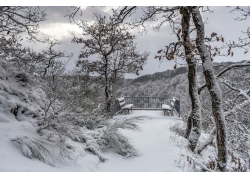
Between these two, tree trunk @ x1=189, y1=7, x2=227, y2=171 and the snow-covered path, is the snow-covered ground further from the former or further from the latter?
tree trunk @ x1=189, y1=7, x2=227, y2=171

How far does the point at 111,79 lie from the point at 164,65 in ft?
17.0

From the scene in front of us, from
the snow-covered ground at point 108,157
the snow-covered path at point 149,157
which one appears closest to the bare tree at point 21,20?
the snow-covered ground at point 108,157

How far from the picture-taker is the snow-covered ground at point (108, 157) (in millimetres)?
3174

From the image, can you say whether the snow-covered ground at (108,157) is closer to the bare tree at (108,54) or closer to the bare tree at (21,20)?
the bare tree at (21,20)

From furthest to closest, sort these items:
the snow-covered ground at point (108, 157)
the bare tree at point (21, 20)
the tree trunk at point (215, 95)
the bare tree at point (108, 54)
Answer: the bare tree at point (108, 54) → the bare tree at point (21, 20) → the tree trunk at point (215, 95) → the snow-covered ground at point (108, 157)

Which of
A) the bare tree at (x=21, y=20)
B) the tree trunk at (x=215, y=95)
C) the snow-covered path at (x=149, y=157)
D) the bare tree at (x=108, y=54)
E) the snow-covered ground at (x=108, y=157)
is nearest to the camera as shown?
the snow-covered ground at (x=108, y=157)

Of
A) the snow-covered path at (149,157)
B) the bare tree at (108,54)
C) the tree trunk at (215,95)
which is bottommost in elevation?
the snow-covered path at (149,157)

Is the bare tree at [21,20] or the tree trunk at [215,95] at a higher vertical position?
the bare tree at [21,20]

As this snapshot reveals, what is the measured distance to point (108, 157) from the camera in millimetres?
4715

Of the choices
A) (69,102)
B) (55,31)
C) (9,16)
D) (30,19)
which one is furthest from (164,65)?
(9,16)

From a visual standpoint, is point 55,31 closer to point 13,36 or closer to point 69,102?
point 13,36

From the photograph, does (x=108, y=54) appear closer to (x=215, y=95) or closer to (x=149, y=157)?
(x=149, y=157)

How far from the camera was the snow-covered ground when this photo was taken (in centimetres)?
317

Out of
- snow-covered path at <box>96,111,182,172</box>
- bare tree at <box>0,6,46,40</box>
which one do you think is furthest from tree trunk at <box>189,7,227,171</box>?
bare tree at <box>0,6,46,40</box>
